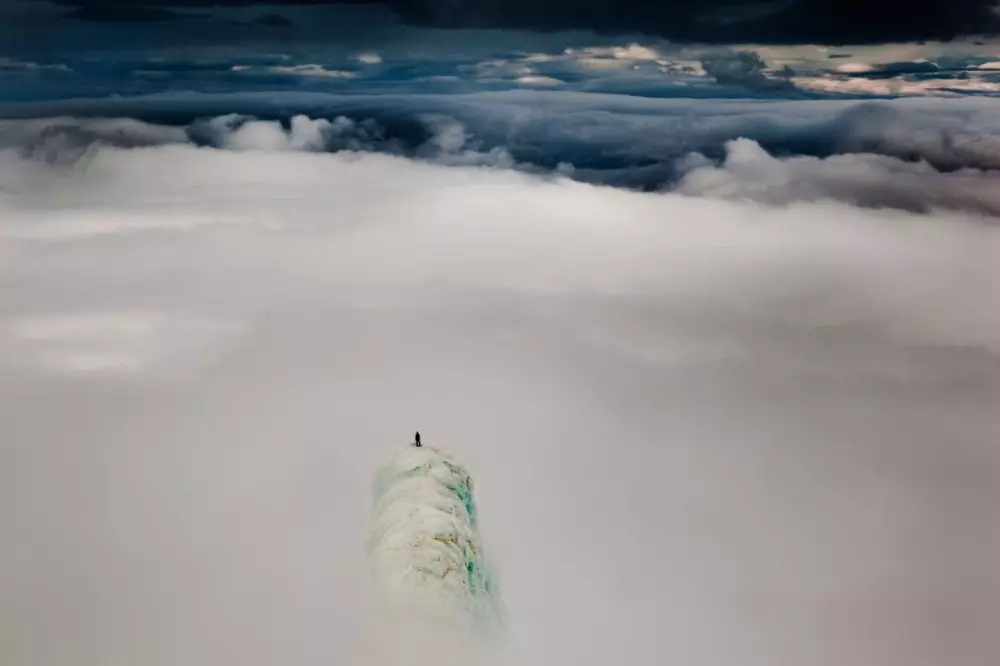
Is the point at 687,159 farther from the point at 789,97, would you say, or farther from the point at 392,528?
the point at 392,528

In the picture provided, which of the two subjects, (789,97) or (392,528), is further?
(789,97)

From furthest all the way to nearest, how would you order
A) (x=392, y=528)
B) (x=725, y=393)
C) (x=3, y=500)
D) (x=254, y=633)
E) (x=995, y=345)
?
(x=725, y=393) < (x=995, y=345) < (x=3, y=500) < (x=254, y=633) < (x=392, y=528)

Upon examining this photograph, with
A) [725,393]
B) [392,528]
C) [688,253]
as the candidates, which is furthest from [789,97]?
[392,528]

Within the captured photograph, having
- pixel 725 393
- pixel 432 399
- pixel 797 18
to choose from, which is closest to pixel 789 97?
pixel 797 18

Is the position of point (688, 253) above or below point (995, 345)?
above

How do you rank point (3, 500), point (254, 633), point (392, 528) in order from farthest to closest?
point (3, 500) → point (254, 633) → point (392, 528)

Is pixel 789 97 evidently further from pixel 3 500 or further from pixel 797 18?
pixel 3 500

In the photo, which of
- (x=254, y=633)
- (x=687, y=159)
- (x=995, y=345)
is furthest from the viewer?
(x=687, y=159)

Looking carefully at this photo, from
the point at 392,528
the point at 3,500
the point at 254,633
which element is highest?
the point at 392,528

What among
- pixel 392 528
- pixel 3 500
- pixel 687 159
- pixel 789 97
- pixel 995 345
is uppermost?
pixel 789 97
